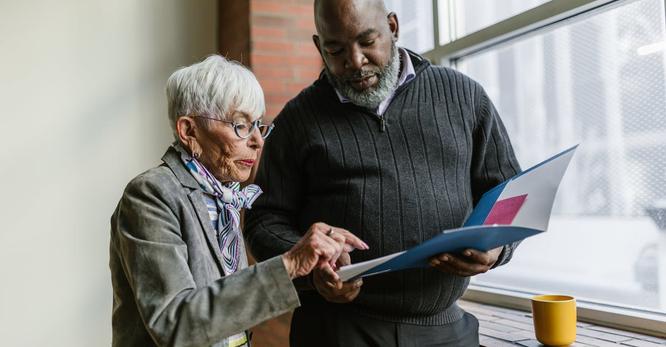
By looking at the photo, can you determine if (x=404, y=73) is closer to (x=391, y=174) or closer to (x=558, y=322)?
(x=391, y=174)

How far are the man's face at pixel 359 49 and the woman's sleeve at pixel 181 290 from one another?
0.55 m

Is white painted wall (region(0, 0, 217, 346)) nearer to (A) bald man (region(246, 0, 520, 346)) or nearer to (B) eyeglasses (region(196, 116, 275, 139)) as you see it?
(A) bald man (region(246, 0, 520, 346))

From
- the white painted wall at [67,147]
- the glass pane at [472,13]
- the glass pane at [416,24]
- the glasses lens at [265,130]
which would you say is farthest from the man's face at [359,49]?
the white painted wall at [67,147]

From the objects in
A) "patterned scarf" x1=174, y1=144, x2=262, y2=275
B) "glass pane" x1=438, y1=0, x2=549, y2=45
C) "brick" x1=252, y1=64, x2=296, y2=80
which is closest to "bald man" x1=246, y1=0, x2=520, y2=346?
"patterned scarf" x1=174, y1=144, x2=262, y2=275

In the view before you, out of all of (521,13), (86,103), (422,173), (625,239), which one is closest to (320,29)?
(422,173)

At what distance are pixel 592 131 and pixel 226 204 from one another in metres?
1.20

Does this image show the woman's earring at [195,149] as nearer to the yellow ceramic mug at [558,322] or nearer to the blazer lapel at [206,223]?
the blazer lapel at [206,223]

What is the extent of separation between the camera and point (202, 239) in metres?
1.10

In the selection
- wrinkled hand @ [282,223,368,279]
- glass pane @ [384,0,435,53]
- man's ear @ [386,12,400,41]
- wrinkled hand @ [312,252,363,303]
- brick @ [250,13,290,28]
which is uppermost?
brick @ [250,13,290,28]

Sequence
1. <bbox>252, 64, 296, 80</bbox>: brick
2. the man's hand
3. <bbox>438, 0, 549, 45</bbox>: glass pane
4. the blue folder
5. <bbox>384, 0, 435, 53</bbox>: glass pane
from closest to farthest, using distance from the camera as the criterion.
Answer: the blue folder < the man's hand < <bbox>438, 0, 549, 45</bbox>: glass pane < <bbox>384, 0, 435, 53</bbox>: glass pane < <bbox>252, 64, 296, 80</bbox>: brick

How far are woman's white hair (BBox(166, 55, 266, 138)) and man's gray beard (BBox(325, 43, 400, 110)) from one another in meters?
0.28

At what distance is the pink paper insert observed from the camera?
38.3 inches

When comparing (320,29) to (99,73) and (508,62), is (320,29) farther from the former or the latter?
(99,73)

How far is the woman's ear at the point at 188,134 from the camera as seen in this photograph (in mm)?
1165
